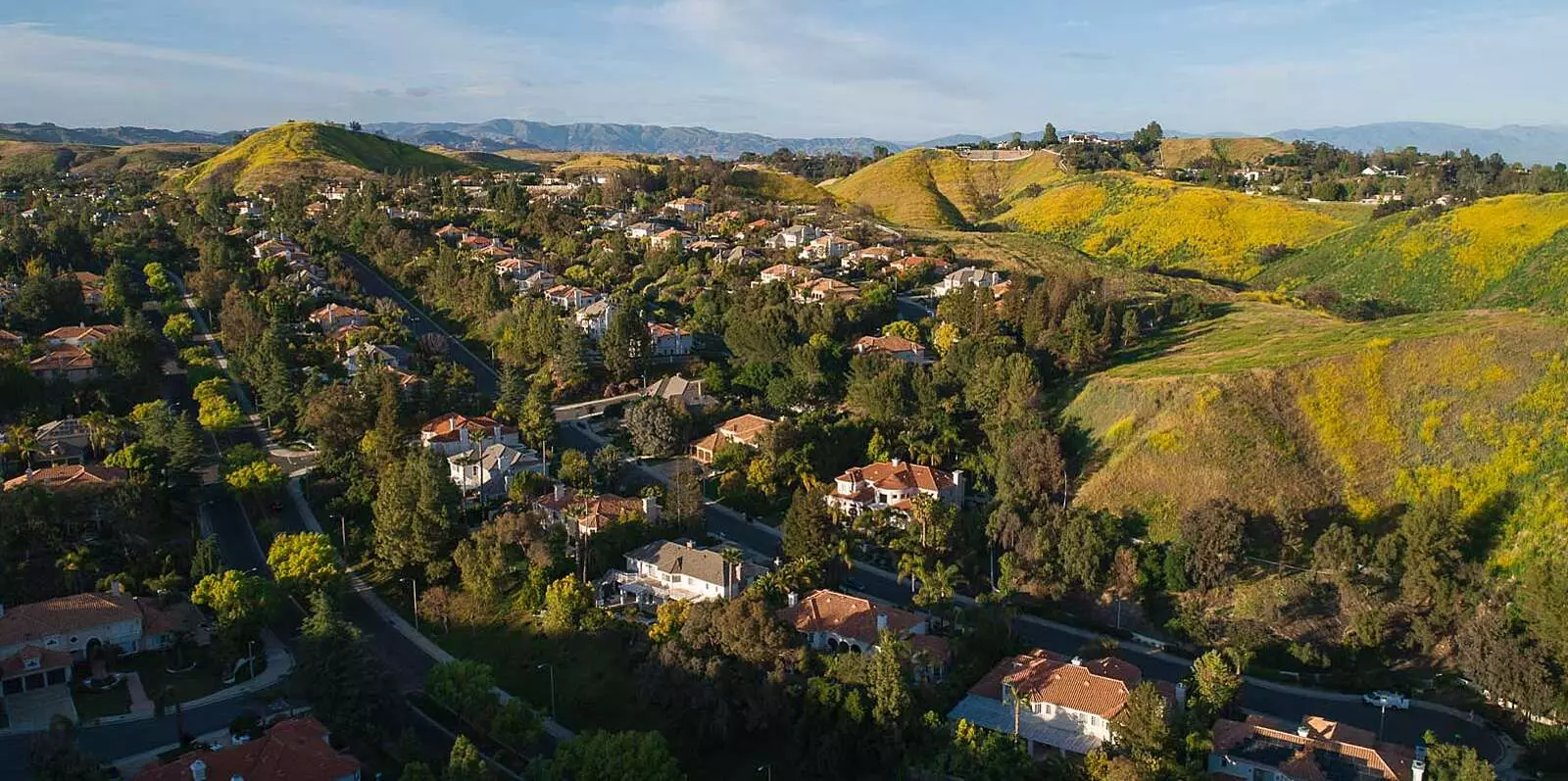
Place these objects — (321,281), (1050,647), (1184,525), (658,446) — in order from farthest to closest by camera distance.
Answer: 1. (321,281)
2. (658,446)
3. (1184,525)
4. (1050,647)

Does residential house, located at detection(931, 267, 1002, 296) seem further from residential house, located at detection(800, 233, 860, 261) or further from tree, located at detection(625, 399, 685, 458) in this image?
tree, located at detection(625, 399, 685, 458)

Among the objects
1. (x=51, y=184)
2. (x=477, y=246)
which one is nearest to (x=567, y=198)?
(x=477, y=246)

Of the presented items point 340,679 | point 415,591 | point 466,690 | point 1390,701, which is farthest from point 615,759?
point 1390,701

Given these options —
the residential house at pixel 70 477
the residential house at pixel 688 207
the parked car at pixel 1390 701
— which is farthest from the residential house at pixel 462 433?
the residential house at pixel 688 207

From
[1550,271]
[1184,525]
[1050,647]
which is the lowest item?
[1050,647]

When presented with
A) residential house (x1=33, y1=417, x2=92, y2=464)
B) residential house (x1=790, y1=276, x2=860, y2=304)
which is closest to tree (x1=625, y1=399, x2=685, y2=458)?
residential house (x1=790, y1=276, x2=860, y2=304)

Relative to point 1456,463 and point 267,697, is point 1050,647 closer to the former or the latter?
point 1456,463

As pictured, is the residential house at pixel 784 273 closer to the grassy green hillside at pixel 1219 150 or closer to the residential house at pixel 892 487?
the residential house at pixel 892 487
